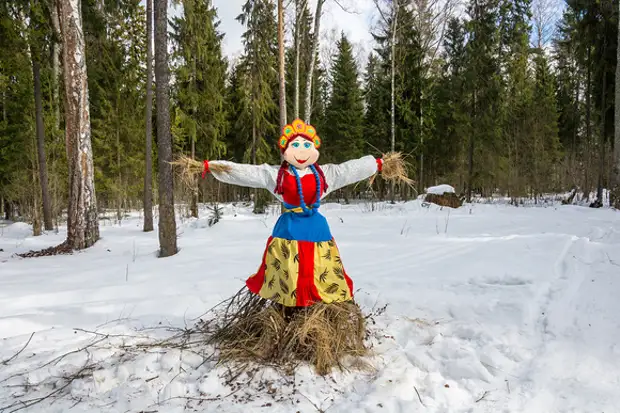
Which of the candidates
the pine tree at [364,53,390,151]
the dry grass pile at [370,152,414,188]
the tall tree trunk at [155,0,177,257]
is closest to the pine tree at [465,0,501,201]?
the pine tree at [364,53,390,151]

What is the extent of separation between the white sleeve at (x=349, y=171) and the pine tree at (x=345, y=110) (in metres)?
19.0

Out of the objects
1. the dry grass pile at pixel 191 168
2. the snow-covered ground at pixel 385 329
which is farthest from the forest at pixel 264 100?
the dry grass pile at pixel 191 168

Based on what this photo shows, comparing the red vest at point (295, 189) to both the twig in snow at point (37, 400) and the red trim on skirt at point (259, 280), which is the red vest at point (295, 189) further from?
the twig in snow at point (37, 400)

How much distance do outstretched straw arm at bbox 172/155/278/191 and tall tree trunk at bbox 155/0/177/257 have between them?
11.1ft

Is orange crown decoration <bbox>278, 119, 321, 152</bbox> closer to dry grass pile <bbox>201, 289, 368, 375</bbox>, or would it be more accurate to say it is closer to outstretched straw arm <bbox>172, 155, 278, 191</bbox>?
outstretched straw arm <bbox>172, 155, 278, 191</bbox>

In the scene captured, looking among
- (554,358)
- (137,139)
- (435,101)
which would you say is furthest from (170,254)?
(435,101)

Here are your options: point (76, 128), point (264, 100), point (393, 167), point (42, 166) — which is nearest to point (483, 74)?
point (264, 100)

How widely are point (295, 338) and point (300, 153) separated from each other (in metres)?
1.40

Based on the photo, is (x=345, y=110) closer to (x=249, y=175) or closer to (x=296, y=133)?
(x=296, y=133)

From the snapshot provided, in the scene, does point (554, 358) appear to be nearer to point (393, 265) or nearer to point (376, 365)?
point (376, 365)

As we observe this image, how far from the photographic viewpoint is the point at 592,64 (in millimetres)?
13430

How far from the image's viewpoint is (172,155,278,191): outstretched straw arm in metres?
2.72

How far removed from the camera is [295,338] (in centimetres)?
255

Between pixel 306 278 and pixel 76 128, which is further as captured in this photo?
pixel 76 128
